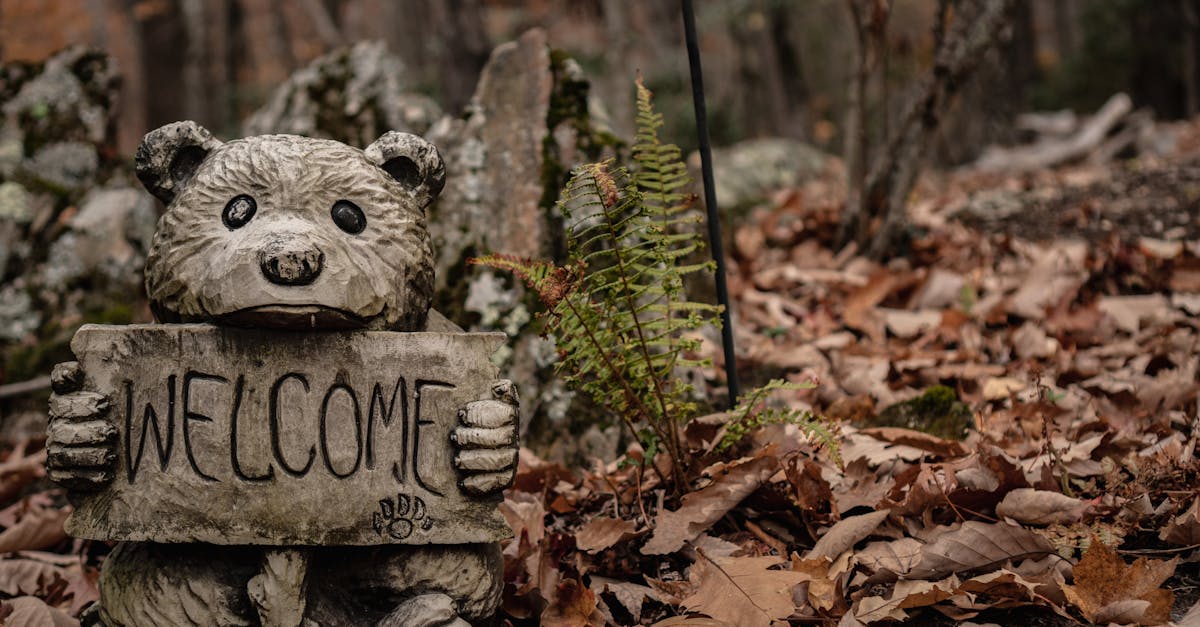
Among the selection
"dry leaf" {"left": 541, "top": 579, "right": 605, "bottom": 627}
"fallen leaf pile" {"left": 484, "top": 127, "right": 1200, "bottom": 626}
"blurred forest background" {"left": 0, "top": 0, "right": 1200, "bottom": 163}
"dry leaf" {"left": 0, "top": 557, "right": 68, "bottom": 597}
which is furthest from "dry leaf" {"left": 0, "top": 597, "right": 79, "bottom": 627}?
"blurred forest background" {"left": 0, "top": 0, "right": 1200, "bottom": 163}

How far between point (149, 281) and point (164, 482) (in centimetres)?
51

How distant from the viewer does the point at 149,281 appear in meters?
2.34

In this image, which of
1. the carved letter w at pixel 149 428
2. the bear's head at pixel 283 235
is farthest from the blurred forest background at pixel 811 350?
the carved letter w at pixel 149 428

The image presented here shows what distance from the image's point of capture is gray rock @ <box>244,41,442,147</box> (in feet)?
19.1

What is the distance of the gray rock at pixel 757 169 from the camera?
8.20 meters

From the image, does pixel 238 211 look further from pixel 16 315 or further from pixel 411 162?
pixel 16 315

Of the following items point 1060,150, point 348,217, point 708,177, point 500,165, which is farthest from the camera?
point 1060,150

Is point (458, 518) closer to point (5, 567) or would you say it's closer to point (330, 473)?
point (330, 473)

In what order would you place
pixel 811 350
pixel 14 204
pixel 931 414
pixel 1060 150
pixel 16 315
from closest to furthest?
pixel 931 414 < pixel 811 350 < pixel 16 315 < pixel 14 204 < pixel 1060 150

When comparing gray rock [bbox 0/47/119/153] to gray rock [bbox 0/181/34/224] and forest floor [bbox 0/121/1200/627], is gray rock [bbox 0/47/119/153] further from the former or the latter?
forest floor [bbox 0/121/1200/627]

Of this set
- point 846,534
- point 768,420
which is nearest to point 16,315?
point 768,420

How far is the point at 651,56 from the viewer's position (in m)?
12.8

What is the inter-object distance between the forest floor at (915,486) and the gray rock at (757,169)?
3031 millimetres

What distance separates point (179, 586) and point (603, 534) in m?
1.15
